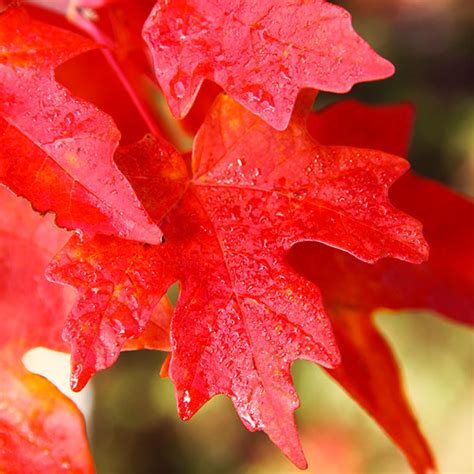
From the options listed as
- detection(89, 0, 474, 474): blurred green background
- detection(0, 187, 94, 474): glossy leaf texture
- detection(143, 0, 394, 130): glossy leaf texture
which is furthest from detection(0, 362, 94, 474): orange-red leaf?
detection(89, 0, 474, 474): blurred green background

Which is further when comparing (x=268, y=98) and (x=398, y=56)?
(x=398, y=56)

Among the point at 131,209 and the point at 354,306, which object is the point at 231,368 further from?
the point at 354,306

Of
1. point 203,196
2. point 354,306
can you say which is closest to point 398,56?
point 354,306

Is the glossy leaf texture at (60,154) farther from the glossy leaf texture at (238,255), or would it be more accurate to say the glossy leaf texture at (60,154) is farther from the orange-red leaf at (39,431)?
the orange-red leaf at (39,431)

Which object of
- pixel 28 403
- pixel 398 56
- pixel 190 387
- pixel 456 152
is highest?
pixel 190 387

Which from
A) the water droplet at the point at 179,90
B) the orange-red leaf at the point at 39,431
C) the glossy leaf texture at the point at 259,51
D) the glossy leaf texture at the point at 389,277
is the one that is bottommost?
the orange-red leaf at the point at 39,431

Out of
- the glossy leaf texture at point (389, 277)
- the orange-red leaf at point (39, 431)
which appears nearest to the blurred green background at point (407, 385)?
the glossy leaf texture at point (389, 277)
